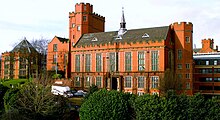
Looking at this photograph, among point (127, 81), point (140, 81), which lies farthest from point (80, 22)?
point (140, 81)

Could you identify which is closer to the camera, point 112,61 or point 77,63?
point 112,61

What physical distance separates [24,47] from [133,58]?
29.3 metres

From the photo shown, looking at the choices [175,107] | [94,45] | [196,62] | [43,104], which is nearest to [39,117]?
[43,104]

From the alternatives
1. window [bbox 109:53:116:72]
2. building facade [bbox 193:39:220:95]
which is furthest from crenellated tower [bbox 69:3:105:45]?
building facade [bbox 193:39:220:95]

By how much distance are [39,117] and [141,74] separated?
2911 cm

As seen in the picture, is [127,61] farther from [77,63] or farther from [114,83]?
[77,63]

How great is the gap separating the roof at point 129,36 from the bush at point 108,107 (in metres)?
30.6

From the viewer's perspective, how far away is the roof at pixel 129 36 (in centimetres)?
5816

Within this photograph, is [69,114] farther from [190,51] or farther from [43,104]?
[190,51]

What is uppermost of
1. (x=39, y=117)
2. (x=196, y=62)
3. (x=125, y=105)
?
(x=196, y=62)

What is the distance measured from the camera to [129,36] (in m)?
62.4

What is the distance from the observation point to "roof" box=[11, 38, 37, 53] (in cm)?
7038

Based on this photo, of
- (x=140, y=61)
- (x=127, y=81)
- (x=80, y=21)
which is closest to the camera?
(x=140, y=61)

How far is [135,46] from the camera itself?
2298 inches
